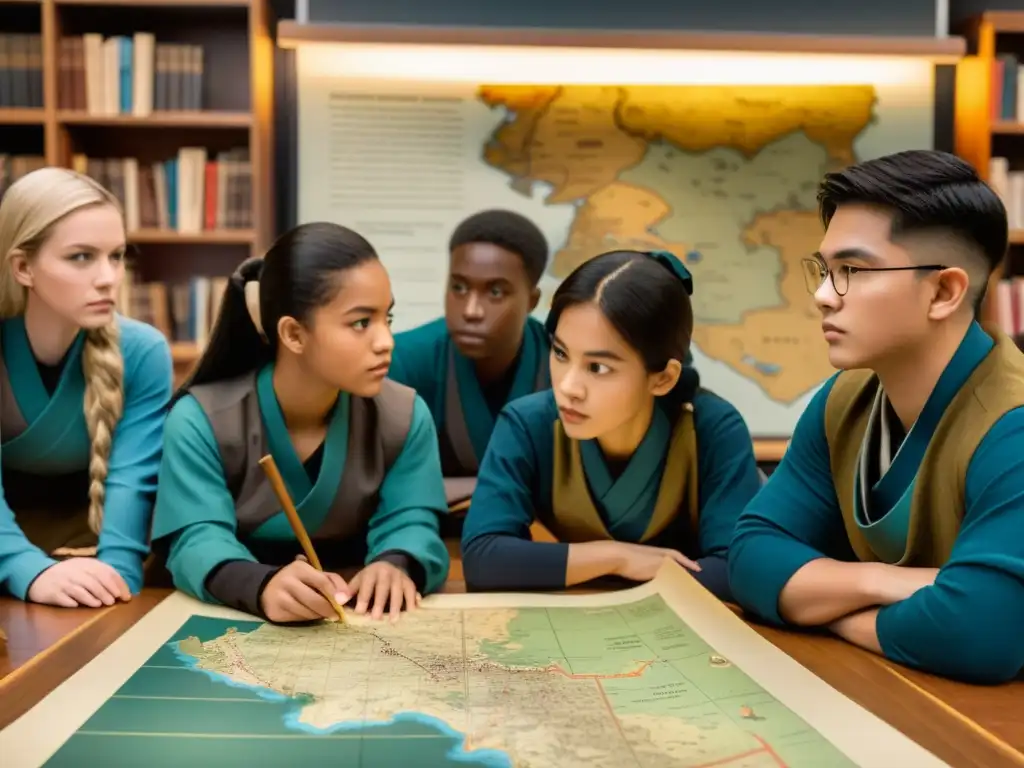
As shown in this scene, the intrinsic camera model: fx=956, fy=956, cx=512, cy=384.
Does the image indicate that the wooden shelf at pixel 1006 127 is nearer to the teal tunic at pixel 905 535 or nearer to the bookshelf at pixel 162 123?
the bookshelf at pixel 162 123

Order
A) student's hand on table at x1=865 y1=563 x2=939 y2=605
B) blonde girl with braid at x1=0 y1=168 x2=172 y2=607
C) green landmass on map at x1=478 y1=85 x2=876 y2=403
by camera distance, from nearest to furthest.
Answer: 1. student's hand on table at x1=865 y1=563 x2=939 y2=605
2. blonde girl with braid at x1=0 y1=168 x2=172 y2=607
3. green landmass on map at x1=478 y1=85 x2=876 y2=403

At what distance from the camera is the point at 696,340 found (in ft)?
11.6

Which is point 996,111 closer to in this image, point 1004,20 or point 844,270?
point 1004,20

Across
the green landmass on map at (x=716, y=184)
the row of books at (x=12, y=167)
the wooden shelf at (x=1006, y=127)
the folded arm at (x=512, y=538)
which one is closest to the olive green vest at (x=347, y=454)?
the folded arm at (x=512, y=538)

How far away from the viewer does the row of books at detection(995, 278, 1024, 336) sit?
3852 millimetres

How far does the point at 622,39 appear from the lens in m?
3.35

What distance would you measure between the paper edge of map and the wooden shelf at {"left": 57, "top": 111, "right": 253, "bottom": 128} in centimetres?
259

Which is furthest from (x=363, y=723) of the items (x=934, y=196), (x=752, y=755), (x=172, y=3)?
(x=172, y=3)

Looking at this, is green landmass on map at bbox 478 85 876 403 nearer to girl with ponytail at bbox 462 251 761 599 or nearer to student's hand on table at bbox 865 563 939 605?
girl with ponytail at bbox 462 251 761 599

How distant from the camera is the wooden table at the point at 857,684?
0.83 m

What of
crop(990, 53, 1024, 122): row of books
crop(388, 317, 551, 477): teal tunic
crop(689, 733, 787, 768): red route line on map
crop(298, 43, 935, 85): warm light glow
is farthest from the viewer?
crop(990, 53, 1024, 122): row of books

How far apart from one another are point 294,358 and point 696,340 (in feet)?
7.59

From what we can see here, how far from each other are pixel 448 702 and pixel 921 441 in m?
0.64

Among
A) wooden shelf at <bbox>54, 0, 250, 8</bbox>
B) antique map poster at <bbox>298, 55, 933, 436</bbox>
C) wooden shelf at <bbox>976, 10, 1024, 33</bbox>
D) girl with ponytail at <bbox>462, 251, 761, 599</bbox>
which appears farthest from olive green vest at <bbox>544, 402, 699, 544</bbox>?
wooden shelf at <bbox>976, 10, 1024, 33</bbox>
